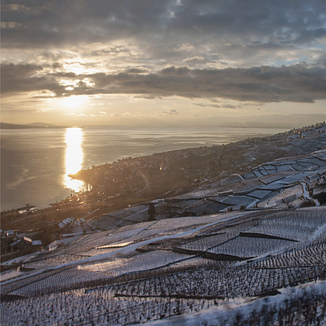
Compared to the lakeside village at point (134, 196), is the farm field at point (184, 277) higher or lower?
higher

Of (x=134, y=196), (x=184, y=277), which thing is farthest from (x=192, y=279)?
(x=134, y=196)

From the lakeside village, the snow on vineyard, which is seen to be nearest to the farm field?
the snow on vineyard

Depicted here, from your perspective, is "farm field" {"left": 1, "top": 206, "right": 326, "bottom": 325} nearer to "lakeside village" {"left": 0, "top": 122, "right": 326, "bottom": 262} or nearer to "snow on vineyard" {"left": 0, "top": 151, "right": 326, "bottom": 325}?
"snow on vineyard" {"left": 0, "top": 151, "right": 326, "bottom": 325}

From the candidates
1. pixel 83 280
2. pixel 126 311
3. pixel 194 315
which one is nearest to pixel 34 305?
pixel 83 280

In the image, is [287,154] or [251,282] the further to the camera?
[287,154]

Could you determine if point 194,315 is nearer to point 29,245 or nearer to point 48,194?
point 29,245

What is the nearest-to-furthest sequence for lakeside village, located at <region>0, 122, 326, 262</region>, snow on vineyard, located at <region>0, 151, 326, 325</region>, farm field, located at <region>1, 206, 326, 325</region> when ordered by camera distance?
Result: snow on vineyard, located at <region>0, 151, 326, 325</region>, farm field, located at <region>1, 206, 326, 325</region>, lakeside village, located at <region>0, 122, 326, 262</region>

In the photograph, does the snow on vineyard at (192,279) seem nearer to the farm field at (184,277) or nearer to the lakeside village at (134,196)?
the farm field at (184,277)

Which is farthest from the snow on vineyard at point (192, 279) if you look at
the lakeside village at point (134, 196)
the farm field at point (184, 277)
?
the lakeside village at point (134, 196)
